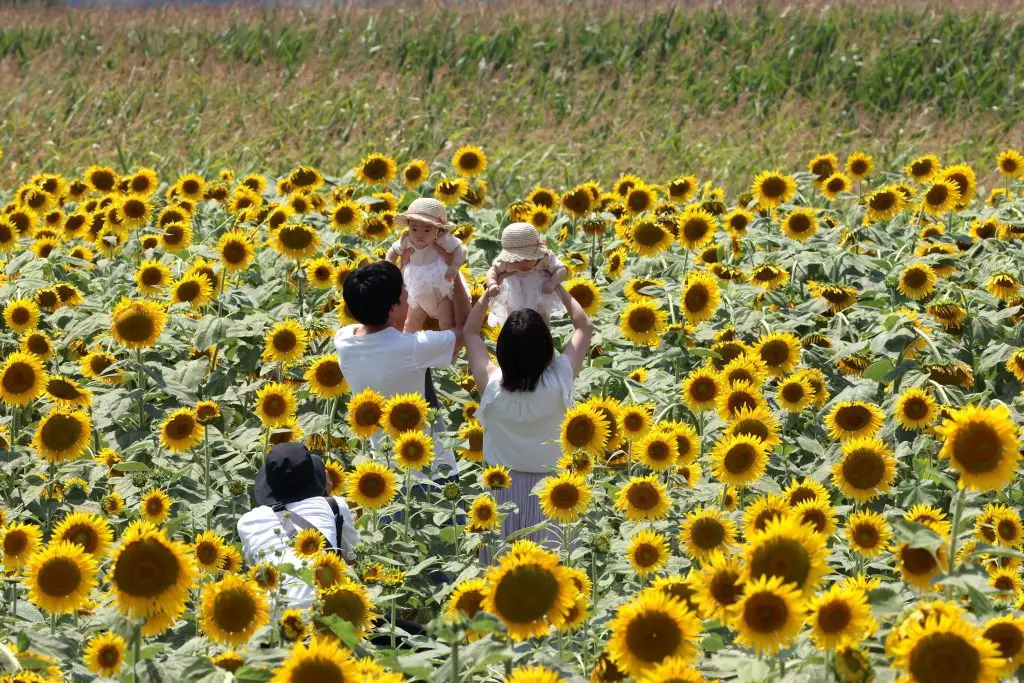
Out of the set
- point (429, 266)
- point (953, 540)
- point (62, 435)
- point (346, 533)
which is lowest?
point (62, 435)

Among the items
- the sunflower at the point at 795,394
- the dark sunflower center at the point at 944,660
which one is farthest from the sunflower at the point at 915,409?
the dark sunflower center at the point at 944,660

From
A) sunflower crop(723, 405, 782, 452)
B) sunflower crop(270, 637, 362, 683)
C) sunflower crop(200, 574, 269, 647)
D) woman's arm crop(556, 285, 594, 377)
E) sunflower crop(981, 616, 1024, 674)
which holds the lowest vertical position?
woman's arm crop(556, 285, 594, 377)

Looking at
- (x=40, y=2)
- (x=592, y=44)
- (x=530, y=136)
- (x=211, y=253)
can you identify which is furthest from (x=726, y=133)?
(x=40, y=2)

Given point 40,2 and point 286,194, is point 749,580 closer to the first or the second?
point 286,194

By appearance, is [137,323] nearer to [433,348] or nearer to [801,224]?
[433,348]

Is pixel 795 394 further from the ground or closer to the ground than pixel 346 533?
further from the ground

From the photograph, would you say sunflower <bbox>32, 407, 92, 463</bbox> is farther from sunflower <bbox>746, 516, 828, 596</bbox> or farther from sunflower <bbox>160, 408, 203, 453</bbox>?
sunflower <bbox>746, 516, 828, 596</bbox>

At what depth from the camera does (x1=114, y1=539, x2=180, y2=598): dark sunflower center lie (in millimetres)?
2635

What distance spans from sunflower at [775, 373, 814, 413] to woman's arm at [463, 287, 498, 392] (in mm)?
1052

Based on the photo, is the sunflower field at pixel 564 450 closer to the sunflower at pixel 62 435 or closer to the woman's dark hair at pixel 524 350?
the sunflower at pixel 62 435

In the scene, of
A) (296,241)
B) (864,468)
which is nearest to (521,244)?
(296,241)

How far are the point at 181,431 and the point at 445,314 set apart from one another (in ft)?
4.16

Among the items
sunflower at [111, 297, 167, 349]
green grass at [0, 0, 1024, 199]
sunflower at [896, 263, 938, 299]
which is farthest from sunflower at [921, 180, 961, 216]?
green grass at [0, 0, 1024, 199]

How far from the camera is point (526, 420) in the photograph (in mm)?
4832
